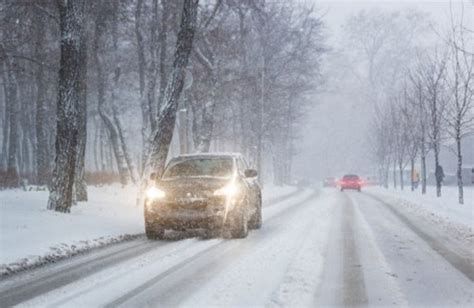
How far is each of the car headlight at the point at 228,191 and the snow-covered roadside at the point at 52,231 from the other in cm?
223

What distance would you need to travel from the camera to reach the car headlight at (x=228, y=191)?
536 inches

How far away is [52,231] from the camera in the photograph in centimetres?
1313

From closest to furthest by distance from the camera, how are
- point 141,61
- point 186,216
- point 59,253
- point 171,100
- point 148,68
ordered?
1. point 59,253
2. point 186,216
3. point 171,100
4. point 141,61
5. point 148,68

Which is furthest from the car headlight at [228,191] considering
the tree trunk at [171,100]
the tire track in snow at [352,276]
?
the tree trunk at [171,100]

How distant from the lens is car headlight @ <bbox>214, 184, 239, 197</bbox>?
1362cm

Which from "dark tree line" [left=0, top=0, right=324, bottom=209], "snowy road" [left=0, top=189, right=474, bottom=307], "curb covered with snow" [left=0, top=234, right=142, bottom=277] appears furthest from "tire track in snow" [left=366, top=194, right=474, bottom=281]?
"dark tree line" [left=0, top=0, right=324, bottom=209]

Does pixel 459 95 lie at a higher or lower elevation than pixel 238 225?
higher

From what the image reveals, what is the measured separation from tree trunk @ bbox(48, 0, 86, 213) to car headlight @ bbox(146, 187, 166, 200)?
3.05 meters

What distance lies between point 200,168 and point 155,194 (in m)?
1.71

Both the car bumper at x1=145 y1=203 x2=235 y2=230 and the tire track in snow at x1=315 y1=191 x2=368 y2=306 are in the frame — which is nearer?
the tire track in snow at x1=315 y1=191 x2=368 y2=306

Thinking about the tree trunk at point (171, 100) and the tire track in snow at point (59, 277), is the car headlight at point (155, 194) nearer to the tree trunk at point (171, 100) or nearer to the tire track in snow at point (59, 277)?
the tire track in snow at point (59, 277)

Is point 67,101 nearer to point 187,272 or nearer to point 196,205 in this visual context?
point 196,205

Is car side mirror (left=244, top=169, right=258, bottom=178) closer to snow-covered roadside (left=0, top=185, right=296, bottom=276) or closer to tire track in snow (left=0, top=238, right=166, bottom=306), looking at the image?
snow-covered roadside (left=0, top=185, right=296, bottom=276)

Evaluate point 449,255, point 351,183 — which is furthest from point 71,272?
point 351,183
